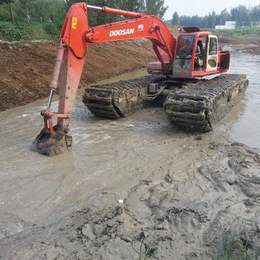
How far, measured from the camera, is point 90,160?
633 centimetres

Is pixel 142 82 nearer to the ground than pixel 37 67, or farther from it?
nearer to the ground

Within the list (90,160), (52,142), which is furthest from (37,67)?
(90,160)

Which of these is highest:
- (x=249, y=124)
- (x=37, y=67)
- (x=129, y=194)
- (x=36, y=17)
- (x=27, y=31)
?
(x=36, y=17)

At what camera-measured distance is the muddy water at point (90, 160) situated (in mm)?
4805

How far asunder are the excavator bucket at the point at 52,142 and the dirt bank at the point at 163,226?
1815 mm

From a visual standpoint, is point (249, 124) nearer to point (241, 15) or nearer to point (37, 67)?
point (37, 67)

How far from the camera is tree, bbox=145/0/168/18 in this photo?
128 feet

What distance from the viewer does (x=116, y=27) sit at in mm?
7395

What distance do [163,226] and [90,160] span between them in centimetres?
261

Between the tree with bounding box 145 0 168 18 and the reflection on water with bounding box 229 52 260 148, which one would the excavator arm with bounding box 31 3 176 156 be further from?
the tree with bounding box 145 0 168 18

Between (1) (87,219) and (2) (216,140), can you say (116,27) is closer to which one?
(2) (216,140)

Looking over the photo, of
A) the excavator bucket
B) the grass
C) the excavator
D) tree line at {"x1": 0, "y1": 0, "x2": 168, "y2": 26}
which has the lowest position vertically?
the excavator bucket

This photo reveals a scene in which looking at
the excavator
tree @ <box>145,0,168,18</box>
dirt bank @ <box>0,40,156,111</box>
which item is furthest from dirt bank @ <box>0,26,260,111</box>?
tree @ <box>145,0,168,18</box>

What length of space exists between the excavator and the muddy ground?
0.46 meters
